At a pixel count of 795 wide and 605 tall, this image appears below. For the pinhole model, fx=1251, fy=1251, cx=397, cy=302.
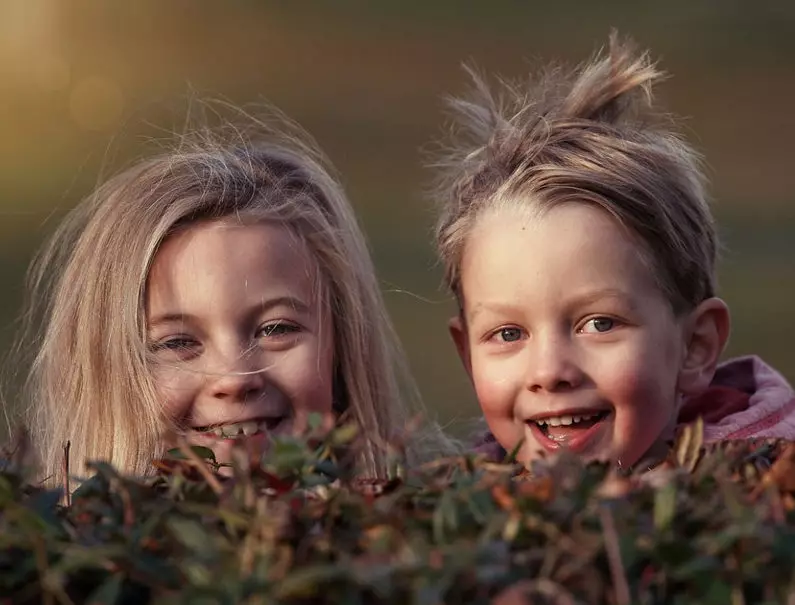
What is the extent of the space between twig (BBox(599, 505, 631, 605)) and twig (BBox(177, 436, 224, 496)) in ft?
1.06

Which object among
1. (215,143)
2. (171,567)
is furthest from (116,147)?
(171,567)

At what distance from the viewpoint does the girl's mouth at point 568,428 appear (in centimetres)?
237

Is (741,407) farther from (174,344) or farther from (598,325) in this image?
(174,344)

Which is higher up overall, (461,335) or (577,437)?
(461,335)

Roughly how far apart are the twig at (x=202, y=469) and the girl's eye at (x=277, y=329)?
1.38m

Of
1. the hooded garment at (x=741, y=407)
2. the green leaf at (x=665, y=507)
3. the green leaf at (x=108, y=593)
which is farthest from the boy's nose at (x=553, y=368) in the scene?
the green leaf at (x=108, y=593)

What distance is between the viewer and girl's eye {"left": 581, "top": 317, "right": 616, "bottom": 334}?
7.79 ft

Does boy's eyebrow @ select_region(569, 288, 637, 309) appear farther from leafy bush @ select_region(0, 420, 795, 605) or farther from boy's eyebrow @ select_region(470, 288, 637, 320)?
leafy bush @ select_region(0, 420, 795, 605)

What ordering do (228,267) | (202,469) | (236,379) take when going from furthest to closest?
(228,267)
(236,379)
(202,469)

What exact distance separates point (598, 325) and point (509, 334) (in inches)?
6.9

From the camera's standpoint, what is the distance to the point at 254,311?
252cm

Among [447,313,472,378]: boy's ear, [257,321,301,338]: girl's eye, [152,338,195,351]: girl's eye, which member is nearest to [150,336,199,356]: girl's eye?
[152,338,195,351]: girl's eye

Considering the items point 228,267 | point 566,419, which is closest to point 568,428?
point 566,419

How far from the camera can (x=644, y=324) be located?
241 centimetres
